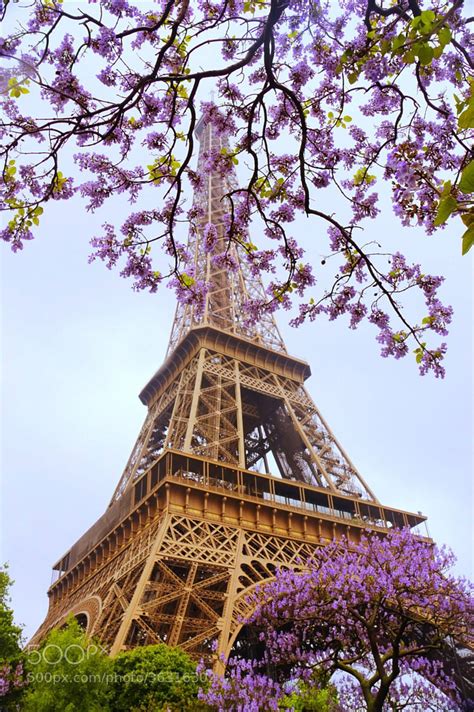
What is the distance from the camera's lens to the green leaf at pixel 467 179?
224 centimetres

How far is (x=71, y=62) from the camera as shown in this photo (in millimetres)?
6695

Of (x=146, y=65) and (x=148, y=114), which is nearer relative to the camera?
(x=146, y=65)

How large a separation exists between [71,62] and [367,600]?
39.7ft

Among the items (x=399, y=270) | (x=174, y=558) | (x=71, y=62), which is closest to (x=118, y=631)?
(x=174, y=558)

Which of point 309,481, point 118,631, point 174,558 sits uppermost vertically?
point 309,481

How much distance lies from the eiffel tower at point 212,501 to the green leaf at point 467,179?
461 inches

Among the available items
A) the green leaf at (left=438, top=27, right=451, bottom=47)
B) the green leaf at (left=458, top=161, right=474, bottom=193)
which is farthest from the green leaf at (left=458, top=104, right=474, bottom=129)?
the green leaf at (left=438, top=27, right=451, bottom=47)

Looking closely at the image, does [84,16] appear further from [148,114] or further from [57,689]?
[57,689]

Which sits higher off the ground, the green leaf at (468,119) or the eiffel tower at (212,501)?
the eiffel tower at (212,501)

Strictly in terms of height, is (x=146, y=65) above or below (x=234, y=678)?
above

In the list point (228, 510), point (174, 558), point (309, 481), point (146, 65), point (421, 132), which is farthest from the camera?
point (309, 481)

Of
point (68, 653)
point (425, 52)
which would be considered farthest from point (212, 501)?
point (425, 52)

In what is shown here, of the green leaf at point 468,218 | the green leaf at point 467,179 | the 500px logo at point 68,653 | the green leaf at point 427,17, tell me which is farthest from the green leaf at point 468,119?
the 500px logo at point 68,653

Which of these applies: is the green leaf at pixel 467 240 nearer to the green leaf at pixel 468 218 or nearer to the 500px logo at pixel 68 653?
the green leaf at pixel 468 218
